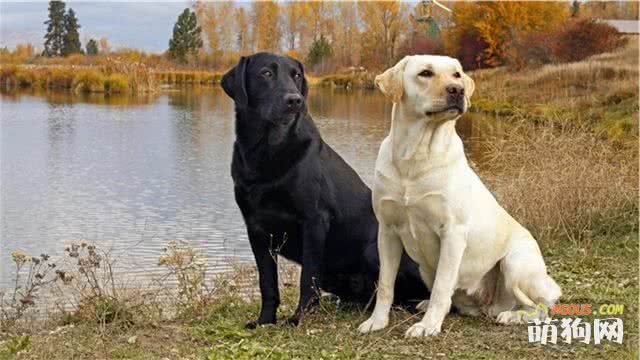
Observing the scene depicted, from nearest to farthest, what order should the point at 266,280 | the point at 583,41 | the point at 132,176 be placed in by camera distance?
the point at 266,280, the point at 132,176, the point at 583,41

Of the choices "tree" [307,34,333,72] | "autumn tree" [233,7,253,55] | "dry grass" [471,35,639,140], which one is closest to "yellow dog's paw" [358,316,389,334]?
"dry grass" [471,35,639,140]

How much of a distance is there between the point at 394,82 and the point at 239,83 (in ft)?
3.37

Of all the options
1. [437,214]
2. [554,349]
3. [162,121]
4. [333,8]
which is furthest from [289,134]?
[333,8]

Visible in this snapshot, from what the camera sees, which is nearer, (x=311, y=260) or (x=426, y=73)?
(x=426, y=73)

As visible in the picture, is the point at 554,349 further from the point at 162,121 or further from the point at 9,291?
the point at 162,121

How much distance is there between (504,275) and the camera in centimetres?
545

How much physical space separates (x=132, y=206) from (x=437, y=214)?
10.5 m

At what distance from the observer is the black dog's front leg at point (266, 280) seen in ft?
18.2

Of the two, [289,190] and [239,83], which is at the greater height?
[239,83]

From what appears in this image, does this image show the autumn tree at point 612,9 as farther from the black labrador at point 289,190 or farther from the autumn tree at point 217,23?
the black labrador at point 289,190

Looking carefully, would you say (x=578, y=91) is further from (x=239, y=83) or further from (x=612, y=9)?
(x=612, y=9)

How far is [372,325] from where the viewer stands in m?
5.30

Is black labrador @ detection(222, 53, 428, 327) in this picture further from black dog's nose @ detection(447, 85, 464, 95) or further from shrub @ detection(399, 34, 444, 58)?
shrub @ detection(399, 34, 444, 58)

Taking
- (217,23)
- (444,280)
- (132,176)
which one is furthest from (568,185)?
(217,23)
